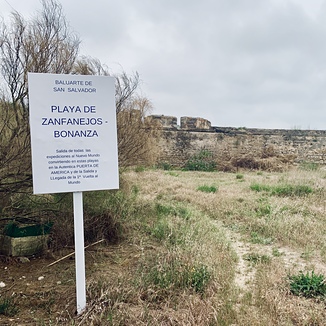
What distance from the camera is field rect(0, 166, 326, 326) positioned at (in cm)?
269

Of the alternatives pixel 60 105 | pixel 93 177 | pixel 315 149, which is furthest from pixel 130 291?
pixel 315 149

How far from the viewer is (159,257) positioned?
372 centimetres

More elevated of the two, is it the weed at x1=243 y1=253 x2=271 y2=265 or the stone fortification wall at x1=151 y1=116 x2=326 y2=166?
the stone fortification wall at x1=151 y1=116 x2=326 y2=166

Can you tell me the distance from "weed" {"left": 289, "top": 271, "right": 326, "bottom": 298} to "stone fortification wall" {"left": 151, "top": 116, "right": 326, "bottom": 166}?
1212cm

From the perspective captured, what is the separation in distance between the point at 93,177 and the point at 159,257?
1.45m

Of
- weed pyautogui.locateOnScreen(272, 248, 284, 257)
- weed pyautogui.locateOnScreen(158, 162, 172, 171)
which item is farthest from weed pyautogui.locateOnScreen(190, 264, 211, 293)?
weed pyautogui.locateOnScreen(158, 162, 172, 171)

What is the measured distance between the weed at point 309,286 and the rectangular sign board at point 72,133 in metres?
2.01

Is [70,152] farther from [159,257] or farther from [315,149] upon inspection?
[315,149]

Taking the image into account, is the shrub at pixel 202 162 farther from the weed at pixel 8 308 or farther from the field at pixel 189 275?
the weed at pixel 8 308

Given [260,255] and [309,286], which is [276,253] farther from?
[309,286]

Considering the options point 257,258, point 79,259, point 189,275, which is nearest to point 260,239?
point 257,258

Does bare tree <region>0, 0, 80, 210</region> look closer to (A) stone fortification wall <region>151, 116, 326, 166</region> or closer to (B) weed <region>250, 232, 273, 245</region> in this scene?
(B) weed <region>250, 232, 273, 245</region>

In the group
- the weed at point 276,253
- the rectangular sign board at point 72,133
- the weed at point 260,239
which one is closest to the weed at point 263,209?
the weed at point 260,239

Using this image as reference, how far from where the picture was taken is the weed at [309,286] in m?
3.08
